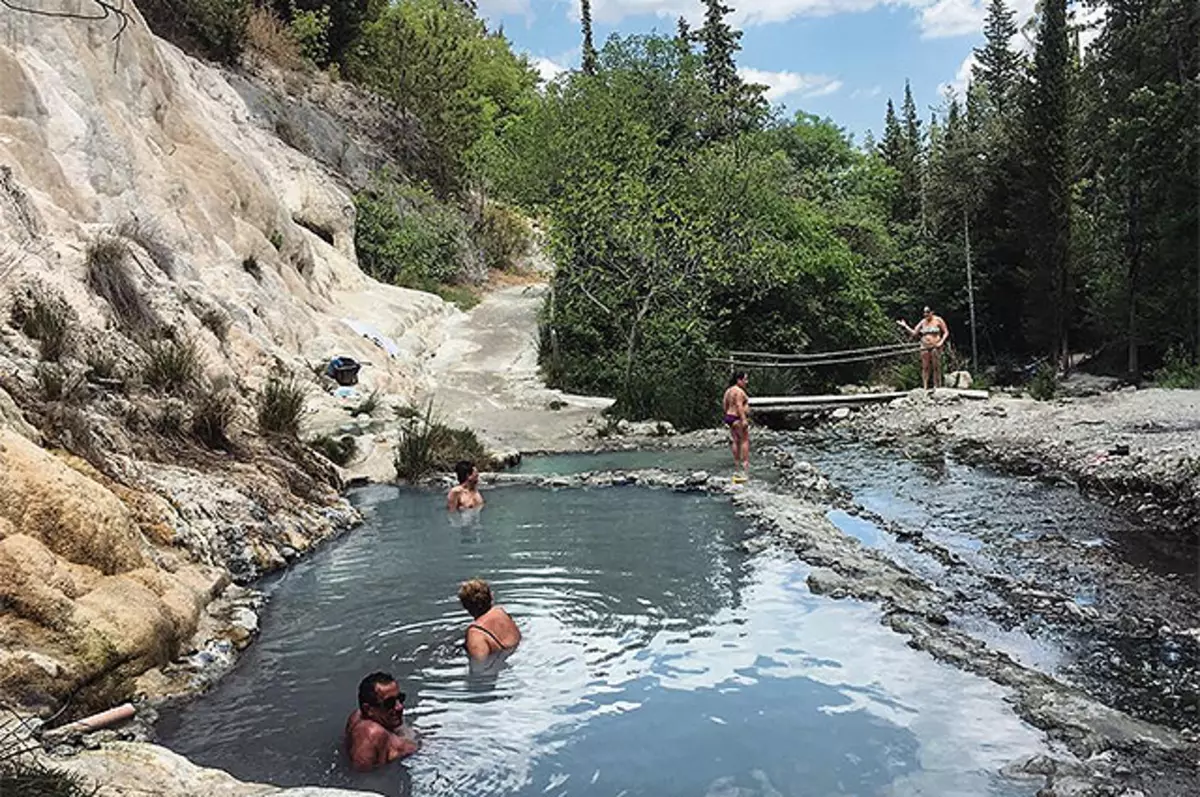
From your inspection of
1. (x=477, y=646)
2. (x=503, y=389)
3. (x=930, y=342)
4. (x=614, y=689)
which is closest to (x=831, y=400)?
(x=930, y=342)

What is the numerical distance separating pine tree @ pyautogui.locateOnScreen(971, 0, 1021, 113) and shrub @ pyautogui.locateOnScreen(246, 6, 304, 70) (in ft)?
94.4

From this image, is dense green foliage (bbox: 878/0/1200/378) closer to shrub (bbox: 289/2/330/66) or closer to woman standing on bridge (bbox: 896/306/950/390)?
woman standing on bridge (bbox: 896/306/950/390)

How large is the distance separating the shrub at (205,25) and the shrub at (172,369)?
55.9ft

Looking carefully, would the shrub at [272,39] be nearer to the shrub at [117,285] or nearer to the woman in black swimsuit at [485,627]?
the shrub at [117,285]

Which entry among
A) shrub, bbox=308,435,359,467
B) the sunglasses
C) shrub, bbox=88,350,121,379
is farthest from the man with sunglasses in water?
shrub, bbox=308,435,359,467

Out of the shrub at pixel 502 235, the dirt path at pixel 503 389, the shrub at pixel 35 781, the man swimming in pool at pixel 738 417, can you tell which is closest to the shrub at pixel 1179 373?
the man swimming in pool at pixel 738 417

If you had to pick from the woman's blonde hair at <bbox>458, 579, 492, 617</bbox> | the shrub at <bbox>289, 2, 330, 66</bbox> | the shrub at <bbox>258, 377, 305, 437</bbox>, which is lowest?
the woman's blonde hair at <bbox>458, 579, 492, 617</bbox>

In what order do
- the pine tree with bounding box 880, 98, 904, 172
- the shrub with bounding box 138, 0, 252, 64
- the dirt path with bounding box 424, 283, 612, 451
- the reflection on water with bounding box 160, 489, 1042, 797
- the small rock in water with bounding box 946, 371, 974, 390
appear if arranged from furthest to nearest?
the pine tree with bounding box 880, 98, 904, 172 < the shrub with bounding box 138, 0, 252, 64 < the small rock in water with bounding box 946, 371, 974, 390 < the dirt path with bounding box 424, 283, 612, 451 < the reflection on water with bounding box 160, 489, 1042, 797

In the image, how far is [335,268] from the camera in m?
23.5

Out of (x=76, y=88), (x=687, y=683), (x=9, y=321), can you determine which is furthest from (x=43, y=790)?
(x=76, y=88)

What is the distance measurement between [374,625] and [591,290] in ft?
49.2

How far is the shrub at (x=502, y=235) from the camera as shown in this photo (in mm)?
36531

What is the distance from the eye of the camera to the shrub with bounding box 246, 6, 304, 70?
28.5m

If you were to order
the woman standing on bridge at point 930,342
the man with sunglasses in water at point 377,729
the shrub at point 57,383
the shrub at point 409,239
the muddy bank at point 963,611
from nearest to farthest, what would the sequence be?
the muddy bank at point 963,611 < the man with sunglasses in water at point 377,729 < the shrub at point 57,383 < the woman standing on bridge at point 930,342 < the shrub at point 409,239
